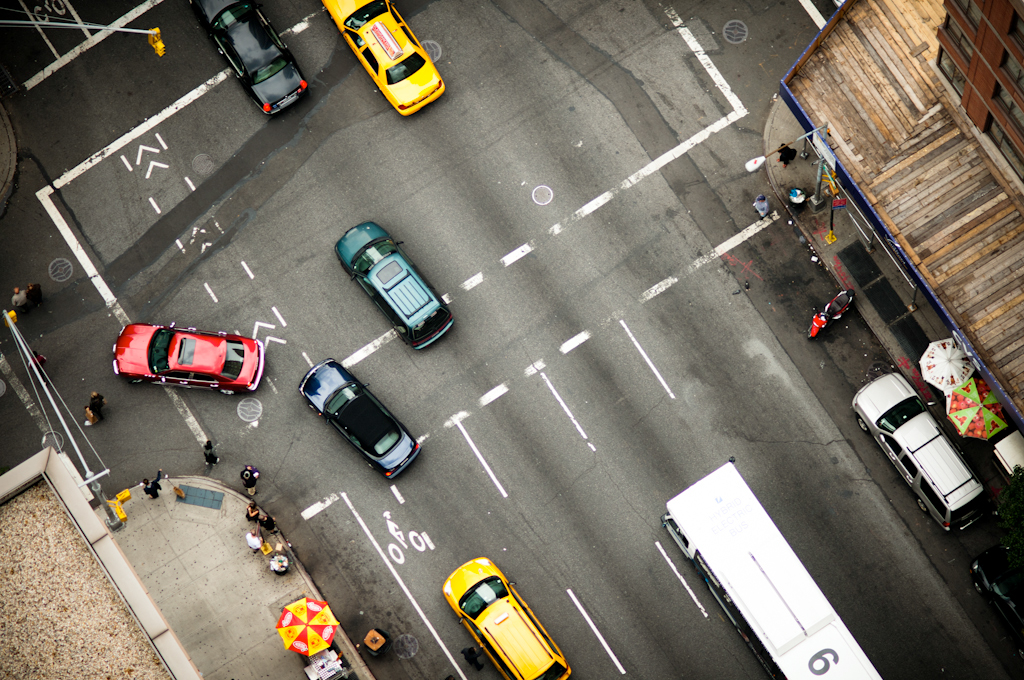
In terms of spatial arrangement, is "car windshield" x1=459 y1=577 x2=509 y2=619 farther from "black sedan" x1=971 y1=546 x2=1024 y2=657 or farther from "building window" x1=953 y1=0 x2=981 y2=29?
"building window" x1=953 y1=0 x2=981 y2=29

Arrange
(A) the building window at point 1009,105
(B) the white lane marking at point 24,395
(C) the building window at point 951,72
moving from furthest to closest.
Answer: (B) the white lane marking at point 24,395 < (C) the building window at point 951,72 < (A) the building window at point 1009,105

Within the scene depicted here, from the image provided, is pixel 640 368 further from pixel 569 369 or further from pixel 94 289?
pixel 94 289

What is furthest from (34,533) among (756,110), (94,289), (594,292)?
(756,110)

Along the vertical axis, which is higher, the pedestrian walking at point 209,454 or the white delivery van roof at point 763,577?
the pedestrian walking at point 209,454

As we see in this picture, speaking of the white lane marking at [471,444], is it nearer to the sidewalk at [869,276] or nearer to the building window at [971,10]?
the sidewalk at [869,276]

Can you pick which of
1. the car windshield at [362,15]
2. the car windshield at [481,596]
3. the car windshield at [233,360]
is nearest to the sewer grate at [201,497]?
the car windshield at [233,360]

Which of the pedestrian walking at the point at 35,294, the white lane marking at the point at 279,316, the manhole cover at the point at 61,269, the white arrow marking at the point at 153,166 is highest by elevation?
the white arrow marking at the point at 153,166

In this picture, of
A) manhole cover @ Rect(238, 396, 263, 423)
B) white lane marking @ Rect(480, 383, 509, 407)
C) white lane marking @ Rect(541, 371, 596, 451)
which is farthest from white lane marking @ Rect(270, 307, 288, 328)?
white lane marking @ Rect(541, 371, 596, 451)
